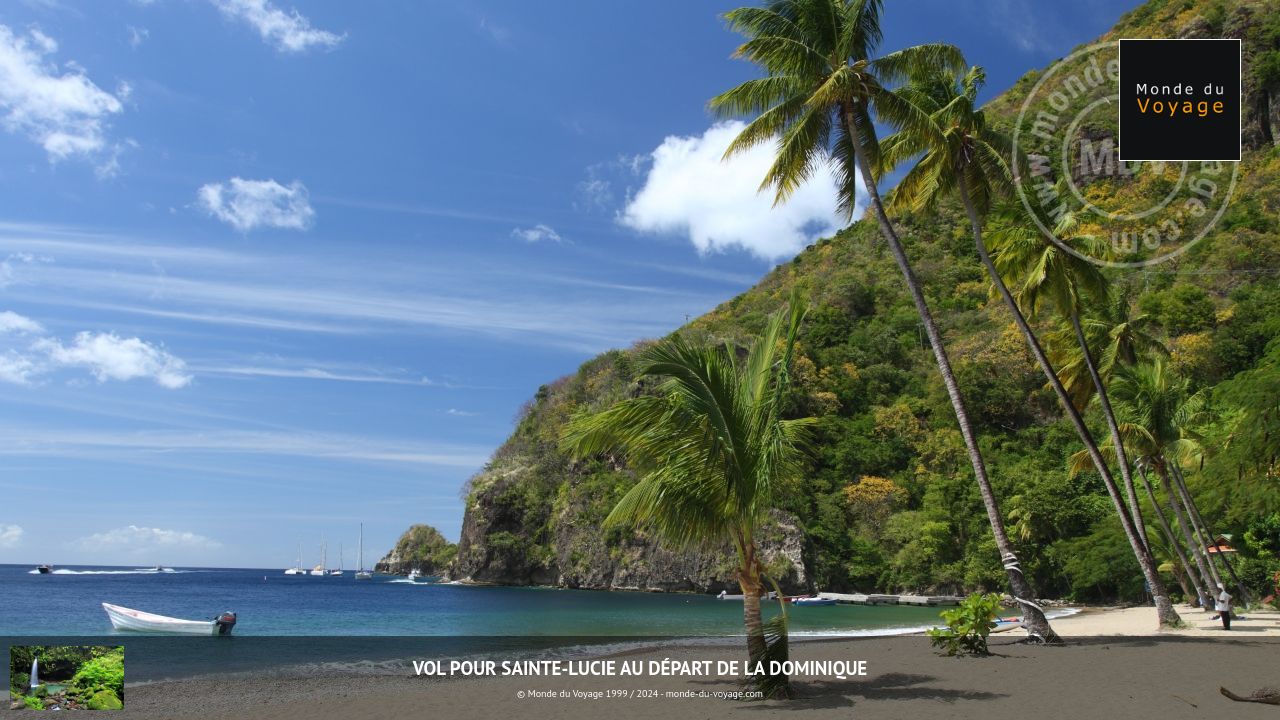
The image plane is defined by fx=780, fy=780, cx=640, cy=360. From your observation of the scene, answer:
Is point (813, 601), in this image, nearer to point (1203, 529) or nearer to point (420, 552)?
point (1203, 529)

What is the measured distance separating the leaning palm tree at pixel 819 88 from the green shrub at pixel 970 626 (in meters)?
1.16

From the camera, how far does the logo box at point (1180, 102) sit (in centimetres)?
1521

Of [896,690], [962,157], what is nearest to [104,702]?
[896,690]

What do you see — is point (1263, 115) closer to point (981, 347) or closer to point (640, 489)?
point (981, 347)

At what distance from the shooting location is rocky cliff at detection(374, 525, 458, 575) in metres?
128

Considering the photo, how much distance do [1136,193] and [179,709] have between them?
65883 millimetres

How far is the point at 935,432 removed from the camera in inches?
2199

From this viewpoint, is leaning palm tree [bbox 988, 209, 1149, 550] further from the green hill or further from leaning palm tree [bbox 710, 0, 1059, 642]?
the green hill

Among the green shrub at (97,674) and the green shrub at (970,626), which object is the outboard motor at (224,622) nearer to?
the green shrub at (97,674)

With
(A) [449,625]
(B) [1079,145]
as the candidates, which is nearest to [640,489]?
(A) [449,625]

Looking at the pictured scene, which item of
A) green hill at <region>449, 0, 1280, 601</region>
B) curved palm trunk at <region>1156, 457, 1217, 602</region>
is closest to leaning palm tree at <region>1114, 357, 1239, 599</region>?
curved palm trunk at <region>1156, 457, 1217, 602</region>

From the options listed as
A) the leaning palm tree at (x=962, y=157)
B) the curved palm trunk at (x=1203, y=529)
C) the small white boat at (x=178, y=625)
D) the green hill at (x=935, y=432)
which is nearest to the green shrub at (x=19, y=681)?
the leaning palm tree at (x=962, y=157)

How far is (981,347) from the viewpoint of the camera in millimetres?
60281

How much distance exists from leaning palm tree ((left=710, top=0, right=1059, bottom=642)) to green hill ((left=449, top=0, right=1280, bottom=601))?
1349cm
